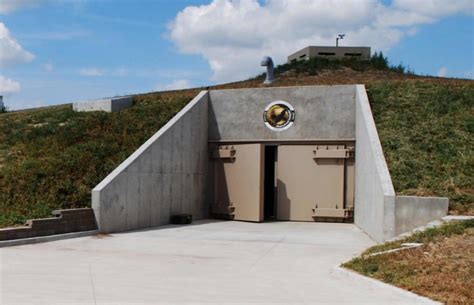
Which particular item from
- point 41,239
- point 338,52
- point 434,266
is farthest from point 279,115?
point 338,52

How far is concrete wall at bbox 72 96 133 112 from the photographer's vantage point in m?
19.3

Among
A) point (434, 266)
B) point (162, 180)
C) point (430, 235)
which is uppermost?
point (162, 180)

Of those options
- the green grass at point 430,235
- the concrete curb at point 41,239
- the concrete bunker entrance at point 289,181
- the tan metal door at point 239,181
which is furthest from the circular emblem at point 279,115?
the green grass at point 430,235

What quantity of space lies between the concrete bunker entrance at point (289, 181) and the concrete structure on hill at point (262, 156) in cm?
3

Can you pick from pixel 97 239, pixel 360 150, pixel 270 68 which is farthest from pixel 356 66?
pixel 97 239

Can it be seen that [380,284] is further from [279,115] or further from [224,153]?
[279,115]

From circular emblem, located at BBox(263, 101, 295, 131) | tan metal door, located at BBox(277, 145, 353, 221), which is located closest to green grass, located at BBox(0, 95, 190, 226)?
circular emblem, located at BBox(263, 101, 295, 131)

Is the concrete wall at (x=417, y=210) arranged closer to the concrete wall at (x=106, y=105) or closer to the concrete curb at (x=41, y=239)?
the concrete curb at (x=41, y=239)

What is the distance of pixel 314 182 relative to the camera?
17.4m

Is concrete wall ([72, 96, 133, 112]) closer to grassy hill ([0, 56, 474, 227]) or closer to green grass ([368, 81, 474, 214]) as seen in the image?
grassy hill ([0, 56, 474, 227])

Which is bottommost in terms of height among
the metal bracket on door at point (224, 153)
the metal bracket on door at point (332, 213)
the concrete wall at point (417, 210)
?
the metal bracket on door at point (332, 213)

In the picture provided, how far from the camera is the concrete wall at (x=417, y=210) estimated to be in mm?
11492

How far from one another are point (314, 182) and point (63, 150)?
780 centimetres

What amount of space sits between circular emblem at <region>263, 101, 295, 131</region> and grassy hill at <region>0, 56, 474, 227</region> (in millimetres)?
2716
